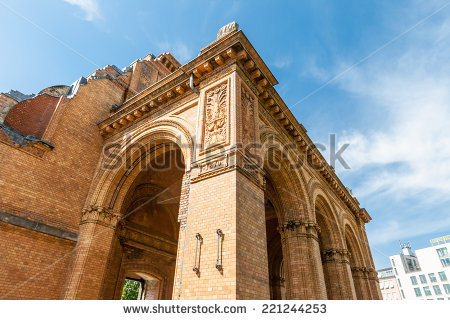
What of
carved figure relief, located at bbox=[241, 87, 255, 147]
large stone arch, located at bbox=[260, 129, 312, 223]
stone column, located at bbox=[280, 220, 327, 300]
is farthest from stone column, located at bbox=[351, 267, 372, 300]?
carved figure relief, located at bbox=[241, 87, 255, 147]

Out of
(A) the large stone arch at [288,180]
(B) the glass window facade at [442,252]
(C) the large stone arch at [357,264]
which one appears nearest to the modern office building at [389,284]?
(B) the glass window facade at [442,252]

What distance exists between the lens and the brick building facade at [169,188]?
582 cm

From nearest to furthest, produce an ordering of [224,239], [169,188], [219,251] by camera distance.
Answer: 1. [219,251]
2. [224,239]
3. [169,188]

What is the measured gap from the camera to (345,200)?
1598 cm

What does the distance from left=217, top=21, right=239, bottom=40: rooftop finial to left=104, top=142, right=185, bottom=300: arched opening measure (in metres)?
4.52

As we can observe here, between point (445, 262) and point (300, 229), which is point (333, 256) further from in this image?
point (445, 262)

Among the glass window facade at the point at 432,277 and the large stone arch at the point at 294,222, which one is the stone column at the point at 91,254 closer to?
the large stone arch at the point at 294,222

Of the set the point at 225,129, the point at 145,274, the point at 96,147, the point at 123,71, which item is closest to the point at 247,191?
the point at 225,129

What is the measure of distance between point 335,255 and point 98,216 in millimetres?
9660

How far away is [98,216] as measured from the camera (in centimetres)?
902

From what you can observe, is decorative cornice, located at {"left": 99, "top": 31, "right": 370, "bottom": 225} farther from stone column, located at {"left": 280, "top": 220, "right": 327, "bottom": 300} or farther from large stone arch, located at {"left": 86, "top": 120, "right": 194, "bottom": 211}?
stone column, located at {"left": 280, "top": 220, "right": 327, "bottom": 300}

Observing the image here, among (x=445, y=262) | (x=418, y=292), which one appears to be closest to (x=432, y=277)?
(x=445, y=262)

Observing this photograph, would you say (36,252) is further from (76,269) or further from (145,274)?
(145,274)

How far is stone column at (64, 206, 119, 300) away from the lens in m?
7.78
